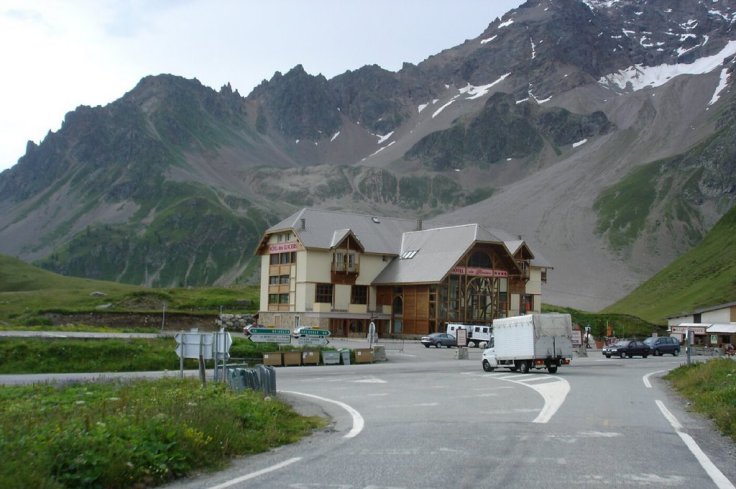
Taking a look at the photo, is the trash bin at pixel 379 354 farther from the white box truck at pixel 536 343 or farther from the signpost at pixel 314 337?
the white box truck at pixel 536 343

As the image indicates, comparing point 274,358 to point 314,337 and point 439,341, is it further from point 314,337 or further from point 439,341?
point 439,341

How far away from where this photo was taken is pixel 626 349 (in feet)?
196

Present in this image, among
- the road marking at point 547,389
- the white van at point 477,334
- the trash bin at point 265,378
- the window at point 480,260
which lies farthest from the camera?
the window at point 480,260

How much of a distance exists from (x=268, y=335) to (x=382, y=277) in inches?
1722

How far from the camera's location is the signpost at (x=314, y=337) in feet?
150

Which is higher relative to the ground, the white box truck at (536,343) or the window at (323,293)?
the window at (323,293)

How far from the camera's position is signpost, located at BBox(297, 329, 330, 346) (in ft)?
150

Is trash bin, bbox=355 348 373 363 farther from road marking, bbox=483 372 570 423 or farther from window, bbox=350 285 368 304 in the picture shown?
window, bbox=350 285 368 304

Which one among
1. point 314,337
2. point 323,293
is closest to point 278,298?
point 323,293

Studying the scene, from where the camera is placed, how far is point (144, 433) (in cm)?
1147

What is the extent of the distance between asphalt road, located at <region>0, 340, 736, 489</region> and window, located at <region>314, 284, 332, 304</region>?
54.0 m

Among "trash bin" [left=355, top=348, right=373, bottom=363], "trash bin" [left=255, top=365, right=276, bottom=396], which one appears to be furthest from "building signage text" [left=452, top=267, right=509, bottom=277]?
"trash bin" [left=255, top=365, right=276, bottom=396]

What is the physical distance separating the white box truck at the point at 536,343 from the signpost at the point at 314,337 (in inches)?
447

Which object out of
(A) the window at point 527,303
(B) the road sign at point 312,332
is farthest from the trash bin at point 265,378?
(A) the window at point 527,303
